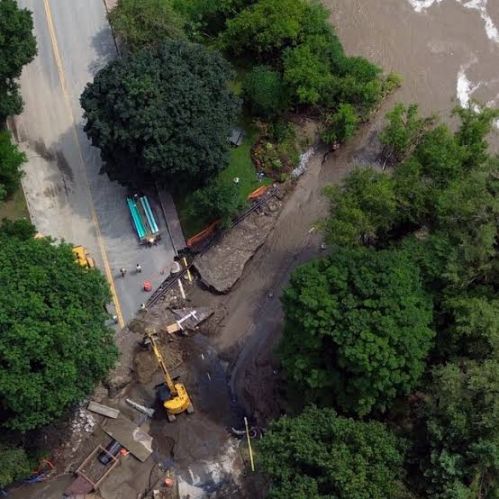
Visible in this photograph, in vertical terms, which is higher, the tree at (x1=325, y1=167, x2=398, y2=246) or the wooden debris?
the tree at (x1=325, y1=167, x2=398, y2=246)

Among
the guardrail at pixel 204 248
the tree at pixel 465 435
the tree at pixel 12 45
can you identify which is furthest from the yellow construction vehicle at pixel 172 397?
the tree at pixel 12 45

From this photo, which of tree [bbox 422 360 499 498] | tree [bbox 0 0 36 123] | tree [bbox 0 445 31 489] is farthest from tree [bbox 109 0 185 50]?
tree [bbox 422 360 499 498]

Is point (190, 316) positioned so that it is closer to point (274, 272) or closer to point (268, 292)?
point (268, 292)

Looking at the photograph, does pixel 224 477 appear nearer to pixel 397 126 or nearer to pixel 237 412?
pixel 237 412

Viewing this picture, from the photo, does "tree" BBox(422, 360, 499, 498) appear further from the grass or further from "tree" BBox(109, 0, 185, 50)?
the grass

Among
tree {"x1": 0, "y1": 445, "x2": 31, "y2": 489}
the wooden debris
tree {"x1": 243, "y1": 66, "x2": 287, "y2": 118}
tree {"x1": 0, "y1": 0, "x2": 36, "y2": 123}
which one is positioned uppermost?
tree {"x1": 243, "y1": 66, "x2": 287, "y2": 118}

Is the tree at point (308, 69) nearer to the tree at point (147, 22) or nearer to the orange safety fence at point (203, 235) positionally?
the tree at point (147, 22)

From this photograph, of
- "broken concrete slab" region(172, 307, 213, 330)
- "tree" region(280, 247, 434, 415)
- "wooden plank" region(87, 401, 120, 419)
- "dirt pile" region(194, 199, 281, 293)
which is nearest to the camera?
"tree" region(280, 247, 434, 415)

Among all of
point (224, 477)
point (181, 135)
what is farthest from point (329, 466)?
point (181, 135)
